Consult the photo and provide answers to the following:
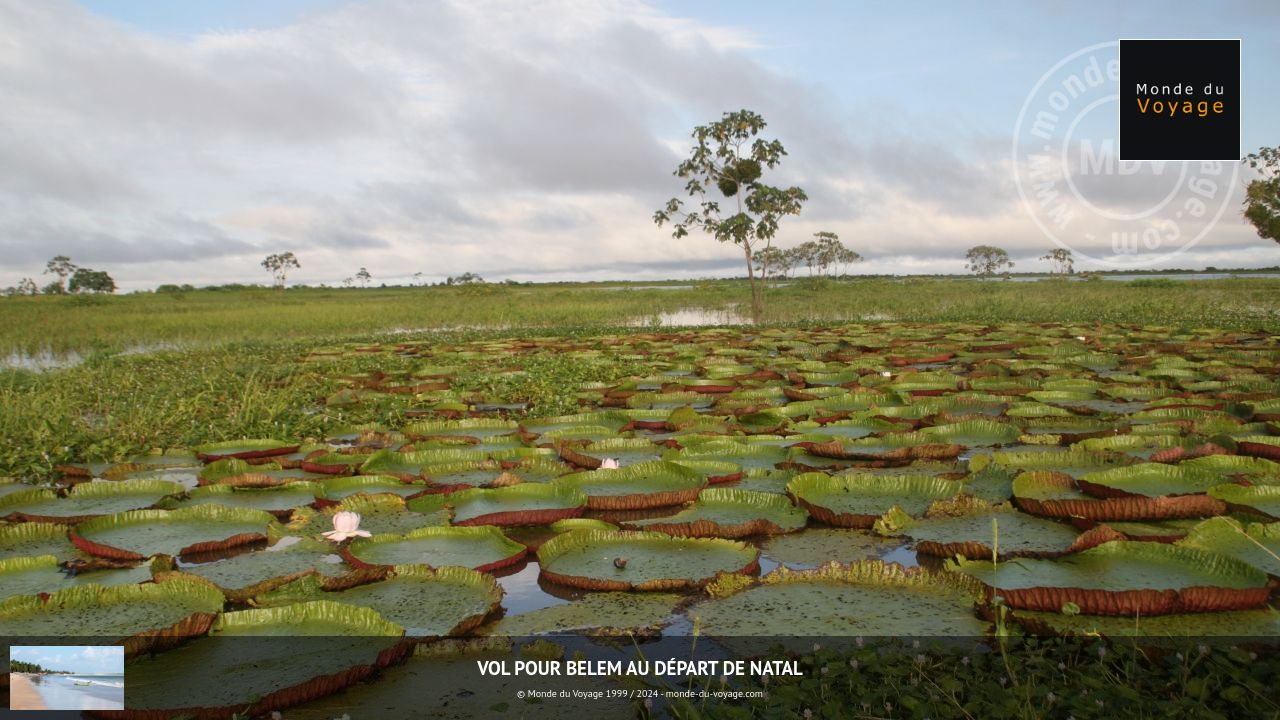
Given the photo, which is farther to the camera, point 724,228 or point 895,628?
point 724,228

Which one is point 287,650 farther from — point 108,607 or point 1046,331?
point 1046,331

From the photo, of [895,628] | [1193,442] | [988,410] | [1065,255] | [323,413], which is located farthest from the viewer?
[1065,255]

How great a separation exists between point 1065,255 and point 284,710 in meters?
76.5

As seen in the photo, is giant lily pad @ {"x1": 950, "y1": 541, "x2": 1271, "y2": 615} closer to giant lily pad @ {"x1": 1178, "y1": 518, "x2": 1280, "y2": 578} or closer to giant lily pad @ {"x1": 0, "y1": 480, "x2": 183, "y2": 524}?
giant lily pad @ {"x1": 1178, "y1": 518, "x2": 1280, "y2": 578}

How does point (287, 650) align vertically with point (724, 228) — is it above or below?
below

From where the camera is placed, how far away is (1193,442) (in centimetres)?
452

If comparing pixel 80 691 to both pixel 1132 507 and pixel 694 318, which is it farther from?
pixel 694 318

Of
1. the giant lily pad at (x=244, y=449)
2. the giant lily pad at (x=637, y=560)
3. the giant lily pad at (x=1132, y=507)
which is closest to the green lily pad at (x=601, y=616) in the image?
the giant lily pad at (x=637, y=560)

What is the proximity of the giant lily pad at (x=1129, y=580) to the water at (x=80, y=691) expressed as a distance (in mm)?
2674

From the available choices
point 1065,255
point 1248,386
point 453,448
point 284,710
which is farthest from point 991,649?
point 1065,255

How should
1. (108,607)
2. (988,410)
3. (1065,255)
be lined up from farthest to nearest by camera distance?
(1065,255)
(988,410)
(108,607)

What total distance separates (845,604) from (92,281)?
69.6 meters

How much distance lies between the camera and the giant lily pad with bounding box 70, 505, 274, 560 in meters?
3.28

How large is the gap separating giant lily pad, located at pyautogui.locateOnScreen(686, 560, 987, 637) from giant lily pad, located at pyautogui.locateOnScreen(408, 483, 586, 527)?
1195 mm
